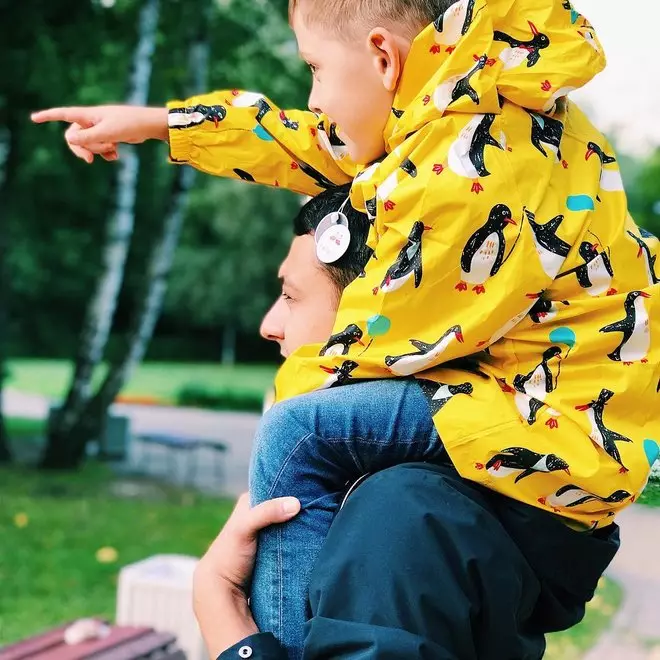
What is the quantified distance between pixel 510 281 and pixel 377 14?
0.45 metres

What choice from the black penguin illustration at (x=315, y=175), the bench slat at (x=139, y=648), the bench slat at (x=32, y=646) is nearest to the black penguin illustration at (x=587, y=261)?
the black penguin illustration at (x=315, y=175)

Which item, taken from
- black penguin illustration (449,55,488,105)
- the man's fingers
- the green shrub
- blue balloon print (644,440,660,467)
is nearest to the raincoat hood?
black penguin illustration (449,55,488,105)

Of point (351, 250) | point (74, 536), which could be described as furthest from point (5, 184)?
point (351, 250)

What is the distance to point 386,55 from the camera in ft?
4.85

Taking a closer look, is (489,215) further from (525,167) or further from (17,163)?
(17,163)

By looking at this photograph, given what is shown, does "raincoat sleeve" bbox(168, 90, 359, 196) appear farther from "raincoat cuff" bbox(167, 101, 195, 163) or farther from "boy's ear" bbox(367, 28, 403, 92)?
"boy's ear" bbox(367, 28, 403, 92)

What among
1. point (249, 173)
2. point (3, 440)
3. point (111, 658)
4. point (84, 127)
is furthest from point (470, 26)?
point (3, 440)

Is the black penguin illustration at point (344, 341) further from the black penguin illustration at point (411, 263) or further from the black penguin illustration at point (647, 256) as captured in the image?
the black penguin illustration at point (647, 256)

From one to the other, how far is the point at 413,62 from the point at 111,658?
2194 mm

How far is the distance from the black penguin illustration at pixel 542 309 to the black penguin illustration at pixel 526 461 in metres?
0.18

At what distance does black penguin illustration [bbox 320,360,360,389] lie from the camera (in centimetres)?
140

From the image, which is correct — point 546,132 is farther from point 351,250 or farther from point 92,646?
point 92,646

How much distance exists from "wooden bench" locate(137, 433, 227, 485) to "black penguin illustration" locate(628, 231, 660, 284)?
8.67 meters

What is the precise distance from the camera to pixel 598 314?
4.54ft
